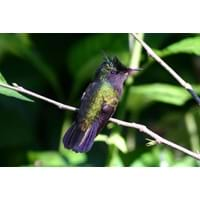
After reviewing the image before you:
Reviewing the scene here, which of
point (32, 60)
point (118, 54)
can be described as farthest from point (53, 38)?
point (118, 54)

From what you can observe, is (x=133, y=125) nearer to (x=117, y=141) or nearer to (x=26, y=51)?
(x=117, y=141)

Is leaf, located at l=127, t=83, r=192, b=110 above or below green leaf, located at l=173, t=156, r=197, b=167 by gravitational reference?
above

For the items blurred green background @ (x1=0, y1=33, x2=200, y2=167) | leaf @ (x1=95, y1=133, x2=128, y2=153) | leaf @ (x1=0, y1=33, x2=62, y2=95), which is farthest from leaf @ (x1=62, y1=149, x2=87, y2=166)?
leaf @ (x1=0, y1=33, x2=62, y2=95)

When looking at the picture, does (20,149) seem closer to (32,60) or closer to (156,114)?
(32,60)

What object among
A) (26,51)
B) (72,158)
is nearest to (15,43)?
(26,51)

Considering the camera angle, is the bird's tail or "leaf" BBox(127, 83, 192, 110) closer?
the bird's tail

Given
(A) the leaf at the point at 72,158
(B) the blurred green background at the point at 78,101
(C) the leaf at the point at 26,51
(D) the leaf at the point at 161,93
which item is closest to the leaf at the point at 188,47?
(B) the blurred green background at the point at 78,101

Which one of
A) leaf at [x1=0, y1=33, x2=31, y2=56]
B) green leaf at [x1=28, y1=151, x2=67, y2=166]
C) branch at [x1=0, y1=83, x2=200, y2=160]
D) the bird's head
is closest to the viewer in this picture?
branch at [x1=0, y1=83, x2=200, y2=160]

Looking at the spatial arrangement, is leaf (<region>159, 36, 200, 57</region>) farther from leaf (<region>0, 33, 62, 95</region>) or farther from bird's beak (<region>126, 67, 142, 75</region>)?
leaf (<region>0, 33, 62, 95</region>)

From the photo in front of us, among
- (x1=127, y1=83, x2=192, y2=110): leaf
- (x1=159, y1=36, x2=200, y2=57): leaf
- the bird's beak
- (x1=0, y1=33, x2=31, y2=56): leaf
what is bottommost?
(x1=127, y1=83, x2=192, y2=110): leaf
